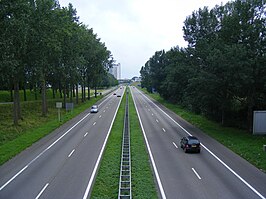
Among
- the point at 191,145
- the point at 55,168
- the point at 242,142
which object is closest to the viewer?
the point at 55,168

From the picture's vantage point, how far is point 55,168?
66.0 ft

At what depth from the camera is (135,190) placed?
51.5 ft

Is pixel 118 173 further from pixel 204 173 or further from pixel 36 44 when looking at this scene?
pixel 36 44

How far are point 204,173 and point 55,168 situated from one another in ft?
33.3

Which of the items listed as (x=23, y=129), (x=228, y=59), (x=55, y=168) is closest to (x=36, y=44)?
(x=23, y=129)

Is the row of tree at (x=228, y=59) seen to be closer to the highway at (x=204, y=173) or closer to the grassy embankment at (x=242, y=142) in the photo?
the grassy embankment at (x=242, y=142)

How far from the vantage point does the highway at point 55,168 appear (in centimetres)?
1571

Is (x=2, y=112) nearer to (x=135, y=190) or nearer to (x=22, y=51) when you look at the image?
(x=22, y=51)

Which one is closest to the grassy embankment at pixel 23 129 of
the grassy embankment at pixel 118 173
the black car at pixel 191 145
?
the grassy embankment at pixel 118 173

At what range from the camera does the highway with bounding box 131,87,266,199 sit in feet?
51.2

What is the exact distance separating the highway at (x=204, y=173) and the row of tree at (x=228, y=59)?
785 centimetres

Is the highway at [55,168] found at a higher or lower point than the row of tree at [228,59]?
lower

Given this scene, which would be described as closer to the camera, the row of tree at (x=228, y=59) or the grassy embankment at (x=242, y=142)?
the grassy embankment at (x=242, y=142)

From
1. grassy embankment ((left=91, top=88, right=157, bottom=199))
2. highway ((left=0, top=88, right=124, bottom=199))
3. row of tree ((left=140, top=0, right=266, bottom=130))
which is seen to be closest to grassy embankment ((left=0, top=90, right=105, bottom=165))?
highway ((left=0, top=88, right=124, bottom=199))
